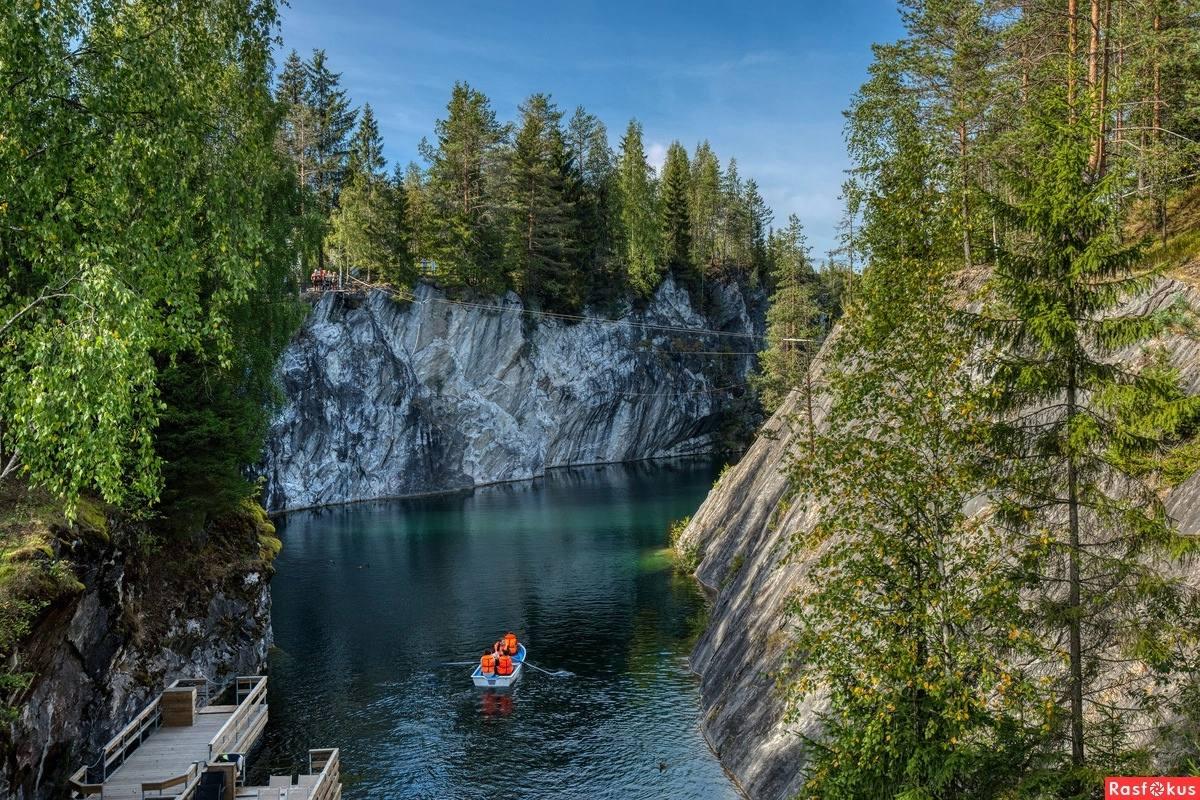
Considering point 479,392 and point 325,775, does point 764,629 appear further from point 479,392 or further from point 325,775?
point 479,392

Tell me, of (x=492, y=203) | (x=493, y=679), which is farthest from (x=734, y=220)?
(x=493, y=679)

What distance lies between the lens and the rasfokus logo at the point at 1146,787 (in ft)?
30.2

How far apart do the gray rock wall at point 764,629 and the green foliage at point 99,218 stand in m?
8.94

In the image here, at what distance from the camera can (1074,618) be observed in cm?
991

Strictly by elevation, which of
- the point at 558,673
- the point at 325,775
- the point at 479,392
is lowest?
the point at 558,673

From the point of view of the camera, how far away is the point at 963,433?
10.4 meters

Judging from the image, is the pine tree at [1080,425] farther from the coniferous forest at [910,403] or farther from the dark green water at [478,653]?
the dark green water at [478,653]

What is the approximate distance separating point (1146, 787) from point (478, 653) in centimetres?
2779

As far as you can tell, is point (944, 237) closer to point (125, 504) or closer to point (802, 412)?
point (125, 504)

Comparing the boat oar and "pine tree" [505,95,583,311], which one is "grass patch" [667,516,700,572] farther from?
"pine tree" [505,95,583,311]

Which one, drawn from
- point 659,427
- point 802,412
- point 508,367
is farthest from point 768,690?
point 659,427

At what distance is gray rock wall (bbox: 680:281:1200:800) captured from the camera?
54.4 ft

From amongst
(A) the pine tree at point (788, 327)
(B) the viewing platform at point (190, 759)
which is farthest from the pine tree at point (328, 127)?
(B) the viewing platform at point (190, 759)

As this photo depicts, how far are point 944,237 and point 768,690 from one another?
15.1 m
